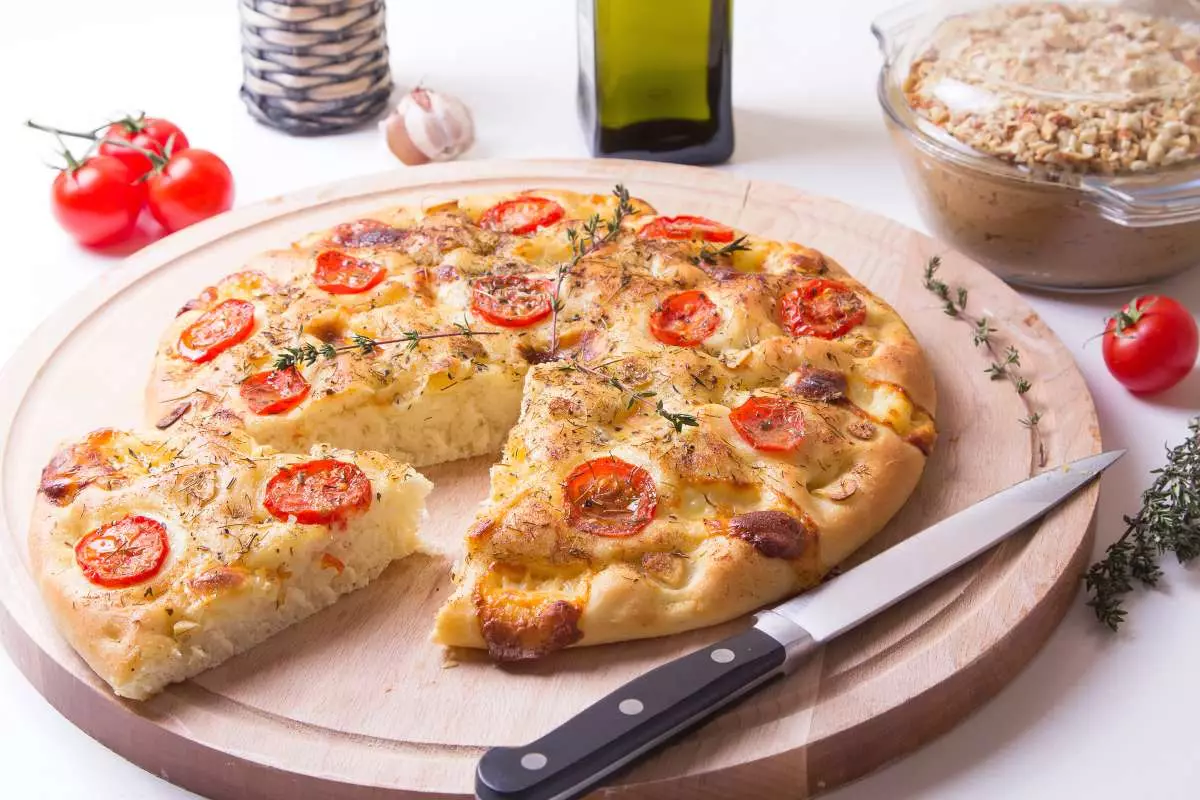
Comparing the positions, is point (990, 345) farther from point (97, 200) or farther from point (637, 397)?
point (97, 200)

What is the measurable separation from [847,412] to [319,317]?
202 centimetres

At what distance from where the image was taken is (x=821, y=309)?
542 cm

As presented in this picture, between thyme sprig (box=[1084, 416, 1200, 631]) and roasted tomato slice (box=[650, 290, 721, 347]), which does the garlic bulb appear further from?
thyme sprig (box=[1084, 416, 1200, 631])

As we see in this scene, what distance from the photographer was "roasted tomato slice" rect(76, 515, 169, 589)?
14.0 ft

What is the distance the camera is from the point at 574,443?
15.5ft

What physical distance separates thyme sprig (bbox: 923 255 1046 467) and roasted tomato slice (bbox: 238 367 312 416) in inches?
102

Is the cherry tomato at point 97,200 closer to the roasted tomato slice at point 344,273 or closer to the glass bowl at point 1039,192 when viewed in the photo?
the roasted tomato slice at point 344,273

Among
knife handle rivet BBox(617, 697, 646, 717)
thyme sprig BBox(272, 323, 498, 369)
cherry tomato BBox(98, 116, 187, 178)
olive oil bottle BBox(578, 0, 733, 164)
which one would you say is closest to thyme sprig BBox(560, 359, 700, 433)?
thyme sprig BBox(272, 323, 498, 369)

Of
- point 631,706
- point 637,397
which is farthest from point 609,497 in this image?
point 631,706

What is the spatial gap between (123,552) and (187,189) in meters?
2.82

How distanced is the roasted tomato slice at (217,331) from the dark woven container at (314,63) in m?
2.18

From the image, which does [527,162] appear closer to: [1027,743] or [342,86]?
[342,86]

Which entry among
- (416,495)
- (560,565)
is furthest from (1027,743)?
(416,495)

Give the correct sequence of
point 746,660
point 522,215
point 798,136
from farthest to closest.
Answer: point 798,136 < point 522,215 < point 746,660
